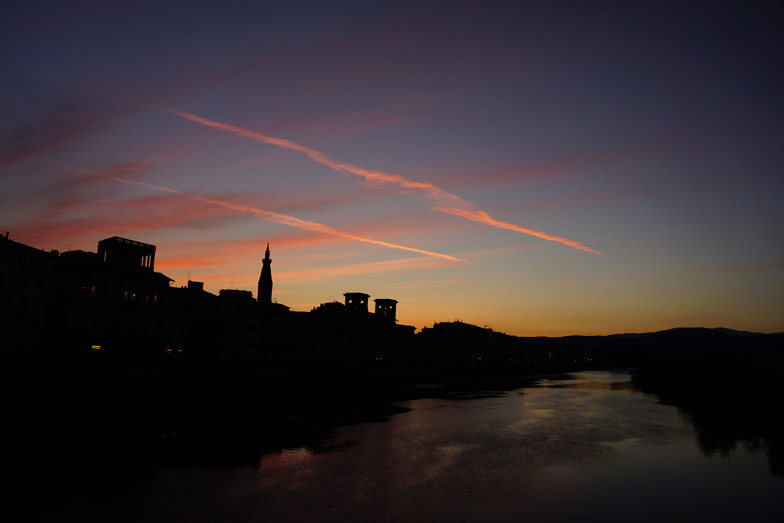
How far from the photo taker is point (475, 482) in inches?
1126

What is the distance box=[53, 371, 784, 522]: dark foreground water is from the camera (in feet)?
77.0

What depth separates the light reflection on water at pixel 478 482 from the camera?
2356 centimetres

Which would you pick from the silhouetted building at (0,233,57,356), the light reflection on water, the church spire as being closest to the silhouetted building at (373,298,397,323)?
the church spire

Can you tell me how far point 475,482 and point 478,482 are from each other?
163mm

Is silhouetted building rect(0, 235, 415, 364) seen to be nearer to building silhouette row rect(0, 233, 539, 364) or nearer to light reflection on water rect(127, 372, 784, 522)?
building silhouette row rect(0, 233, 539, 364)

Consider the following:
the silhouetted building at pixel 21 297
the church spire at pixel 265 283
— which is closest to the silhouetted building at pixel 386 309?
the church spire at pixel 265 283

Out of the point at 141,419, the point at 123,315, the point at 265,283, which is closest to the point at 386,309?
the point at 265,283

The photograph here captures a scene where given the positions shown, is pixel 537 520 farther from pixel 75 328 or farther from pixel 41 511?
pixel 75 328

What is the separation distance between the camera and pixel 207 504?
77.5 ft

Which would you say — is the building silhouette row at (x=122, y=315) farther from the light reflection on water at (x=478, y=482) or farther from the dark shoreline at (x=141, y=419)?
the light reflection on water at (x=478, y=482)

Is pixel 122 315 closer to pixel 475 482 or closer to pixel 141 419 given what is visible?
pixel 141 419

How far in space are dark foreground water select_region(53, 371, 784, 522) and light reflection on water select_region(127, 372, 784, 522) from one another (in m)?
0.08

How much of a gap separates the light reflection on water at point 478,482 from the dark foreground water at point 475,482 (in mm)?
77

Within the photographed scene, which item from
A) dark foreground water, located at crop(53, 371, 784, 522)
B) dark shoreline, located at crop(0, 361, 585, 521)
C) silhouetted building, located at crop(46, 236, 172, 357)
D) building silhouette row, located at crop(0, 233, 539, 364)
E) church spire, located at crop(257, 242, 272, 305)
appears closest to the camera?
dark foreground water, located at crop(53, 371, 784, 522)
